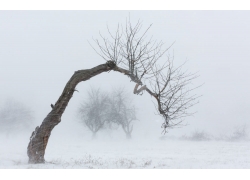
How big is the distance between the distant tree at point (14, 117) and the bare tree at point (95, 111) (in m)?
14.1

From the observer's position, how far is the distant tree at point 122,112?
57.8 meters

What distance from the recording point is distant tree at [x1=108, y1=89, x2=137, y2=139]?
57.8 metres

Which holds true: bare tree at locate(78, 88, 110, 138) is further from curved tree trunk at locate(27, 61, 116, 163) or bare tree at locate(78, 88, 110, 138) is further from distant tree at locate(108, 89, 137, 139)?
curved tree trunk at locate(27, 61, 116, 163)

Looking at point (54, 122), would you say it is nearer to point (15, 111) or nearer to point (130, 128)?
point (130, 128)

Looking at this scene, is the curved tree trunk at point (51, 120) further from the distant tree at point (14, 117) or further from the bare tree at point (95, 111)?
the distant tree at point (14, 117)

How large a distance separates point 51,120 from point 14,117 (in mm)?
56196

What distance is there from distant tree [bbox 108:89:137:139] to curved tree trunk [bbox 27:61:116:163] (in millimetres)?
45428

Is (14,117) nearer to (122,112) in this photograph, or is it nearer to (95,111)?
(95,111)

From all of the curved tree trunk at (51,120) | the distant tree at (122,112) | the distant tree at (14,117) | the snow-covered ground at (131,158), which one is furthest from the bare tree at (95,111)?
the curved tree trunk at (51,120)

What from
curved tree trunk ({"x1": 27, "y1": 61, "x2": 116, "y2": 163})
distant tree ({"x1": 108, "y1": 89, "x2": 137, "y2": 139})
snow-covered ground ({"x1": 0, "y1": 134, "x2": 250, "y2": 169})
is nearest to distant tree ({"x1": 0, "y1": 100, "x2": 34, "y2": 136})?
distant tree ({"x1": 108, "y1": 89, "x2": 137, "y2": 139})

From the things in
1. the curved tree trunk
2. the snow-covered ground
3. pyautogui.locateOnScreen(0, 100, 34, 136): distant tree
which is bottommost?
the snow-covered ground

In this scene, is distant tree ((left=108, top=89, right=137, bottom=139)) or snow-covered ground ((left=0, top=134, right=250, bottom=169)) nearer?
snow-covered ground ((left=0, top=134, right=250, bottom=169))

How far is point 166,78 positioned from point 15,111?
5913 cm

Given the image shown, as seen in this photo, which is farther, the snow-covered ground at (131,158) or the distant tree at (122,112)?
the distant tree at (122,112)
